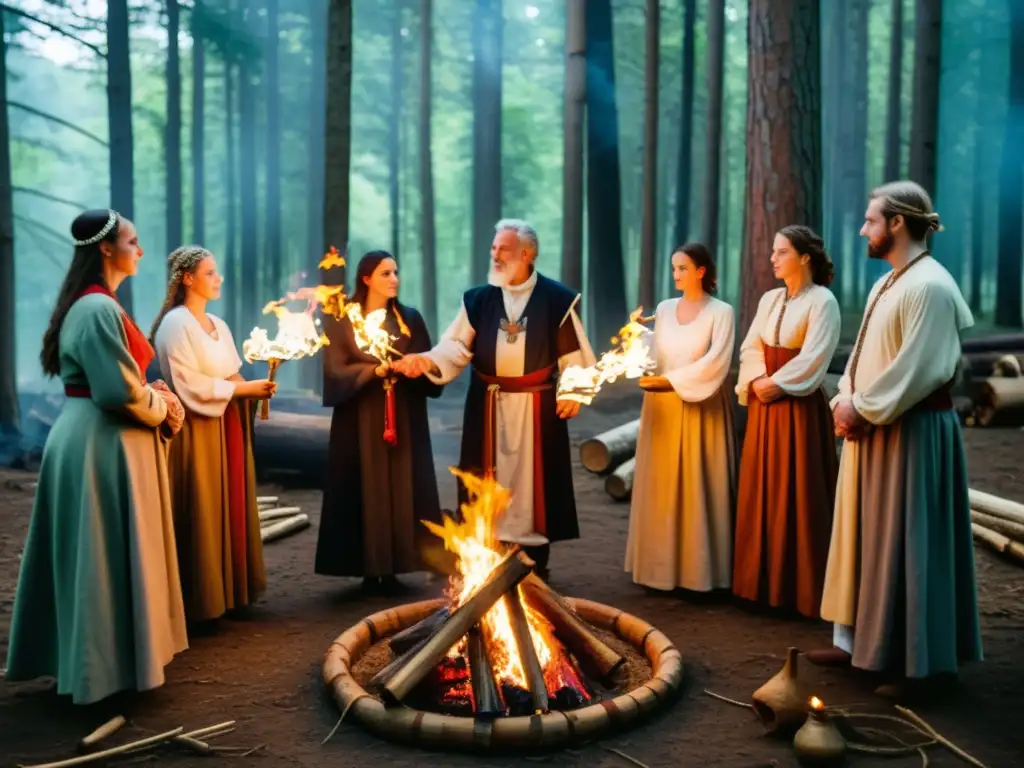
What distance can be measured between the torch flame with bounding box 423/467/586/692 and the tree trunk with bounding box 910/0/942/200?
11.1m

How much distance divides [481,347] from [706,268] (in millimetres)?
1673

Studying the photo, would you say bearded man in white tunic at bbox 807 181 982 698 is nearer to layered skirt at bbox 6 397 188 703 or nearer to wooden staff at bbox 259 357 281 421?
wooden staff at bbox 259 357 281 421

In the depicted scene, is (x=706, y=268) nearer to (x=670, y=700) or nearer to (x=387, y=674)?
(x=670, y=700)

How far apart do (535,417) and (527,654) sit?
92.4 inches

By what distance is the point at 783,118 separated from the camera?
8.02 metres

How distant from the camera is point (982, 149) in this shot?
23812 millimetres

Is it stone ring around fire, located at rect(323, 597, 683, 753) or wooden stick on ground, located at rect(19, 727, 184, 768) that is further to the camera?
stone ring around fire, located at rect(323, 597, 683, 753)

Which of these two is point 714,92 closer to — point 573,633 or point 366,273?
point 366,273

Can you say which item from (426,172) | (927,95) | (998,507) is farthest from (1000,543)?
(426,172)

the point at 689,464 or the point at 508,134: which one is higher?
the point at 508,134

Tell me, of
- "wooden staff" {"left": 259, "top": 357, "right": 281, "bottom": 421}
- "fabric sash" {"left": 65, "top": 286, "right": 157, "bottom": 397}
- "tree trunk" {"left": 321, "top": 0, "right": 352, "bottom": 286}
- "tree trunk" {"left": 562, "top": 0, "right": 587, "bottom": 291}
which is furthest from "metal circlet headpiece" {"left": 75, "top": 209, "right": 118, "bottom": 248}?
"tree trunk" {"left": 562, "top": 0, "right": 587, "bottom": 291}

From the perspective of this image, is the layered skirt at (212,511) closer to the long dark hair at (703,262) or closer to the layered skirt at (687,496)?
the layered skirt at (687,496)

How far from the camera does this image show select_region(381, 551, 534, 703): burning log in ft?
14.6

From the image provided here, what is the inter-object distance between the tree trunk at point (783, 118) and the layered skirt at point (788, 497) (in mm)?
2327
